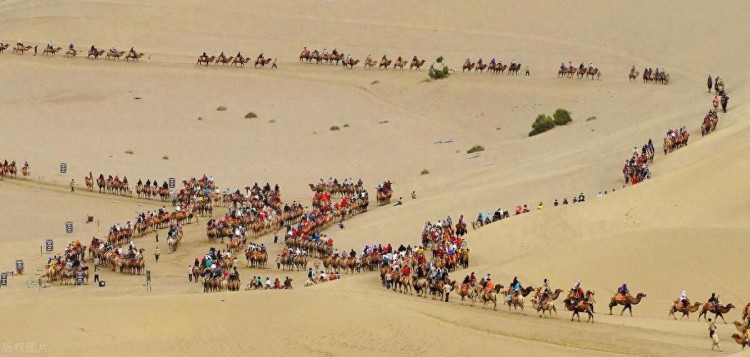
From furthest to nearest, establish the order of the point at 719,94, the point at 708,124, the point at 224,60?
the point at 224,60, the point at 719,94, the point at 708,124

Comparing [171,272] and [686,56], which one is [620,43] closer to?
[686,56]

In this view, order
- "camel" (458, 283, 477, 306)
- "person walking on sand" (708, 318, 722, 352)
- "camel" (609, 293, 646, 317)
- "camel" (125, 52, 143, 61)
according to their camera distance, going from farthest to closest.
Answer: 1. "camel" (125, 52, 143, 61)
2. "camel" (458, 283, 477, 306)
3. "camel" (609, 293, 646, 317)
4. "person walking on sand" (708, 318, 722, 352)

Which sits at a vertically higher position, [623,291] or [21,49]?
[21,49]

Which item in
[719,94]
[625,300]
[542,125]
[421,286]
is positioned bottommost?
[625,300]

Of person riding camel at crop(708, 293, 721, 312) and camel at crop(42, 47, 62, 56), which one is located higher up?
camel at crop(42, 47, 62, 56)

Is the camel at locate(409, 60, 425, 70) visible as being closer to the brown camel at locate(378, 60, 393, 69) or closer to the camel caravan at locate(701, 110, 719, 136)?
the brown camel at locate(378, 60, 393, 69)

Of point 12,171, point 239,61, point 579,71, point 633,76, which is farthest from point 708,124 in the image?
point 239,61

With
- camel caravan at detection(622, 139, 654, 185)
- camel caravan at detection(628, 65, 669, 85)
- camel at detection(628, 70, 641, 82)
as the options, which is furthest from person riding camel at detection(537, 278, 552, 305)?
camel at detection(628, 70, 641, 82)

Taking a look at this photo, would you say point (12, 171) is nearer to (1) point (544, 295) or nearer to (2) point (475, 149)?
(2) point (475, 149)
